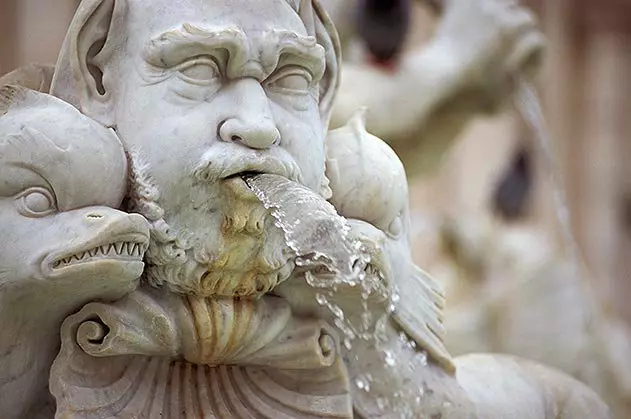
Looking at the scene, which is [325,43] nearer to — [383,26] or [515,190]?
[383,26]

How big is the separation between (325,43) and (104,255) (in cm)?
43

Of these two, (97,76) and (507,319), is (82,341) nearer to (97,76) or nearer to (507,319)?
(97,76)

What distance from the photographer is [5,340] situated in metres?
1.55

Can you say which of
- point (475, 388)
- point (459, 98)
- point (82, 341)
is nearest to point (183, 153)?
point (82, 341)

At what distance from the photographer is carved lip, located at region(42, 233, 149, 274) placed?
1.47 meters

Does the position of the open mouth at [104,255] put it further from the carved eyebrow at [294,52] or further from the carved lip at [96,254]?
the carved eyebrow at [294,52]

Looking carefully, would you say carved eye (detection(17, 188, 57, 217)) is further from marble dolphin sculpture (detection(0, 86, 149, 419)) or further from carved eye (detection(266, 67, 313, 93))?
carved eye (detection(266, 67, 313, 93))

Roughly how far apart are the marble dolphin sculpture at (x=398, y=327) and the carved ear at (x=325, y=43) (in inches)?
1.8

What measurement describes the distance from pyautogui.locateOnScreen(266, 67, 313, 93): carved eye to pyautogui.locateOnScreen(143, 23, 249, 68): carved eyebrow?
0.08m

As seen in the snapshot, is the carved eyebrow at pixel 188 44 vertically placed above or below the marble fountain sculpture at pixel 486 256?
above

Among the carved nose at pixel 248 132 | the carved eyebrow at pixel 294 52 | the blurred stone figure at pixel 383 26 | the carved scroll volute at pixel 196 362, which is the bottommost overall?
the blurred stone figure at pixel 383 26

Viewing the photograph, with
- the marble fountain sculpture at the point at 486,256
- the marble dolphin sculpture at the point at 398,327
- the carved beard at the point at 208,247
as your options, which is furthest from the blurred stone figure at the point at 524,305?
the carved beard at the point at 208,247

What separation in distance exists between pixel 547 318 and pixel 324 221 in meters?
2.87

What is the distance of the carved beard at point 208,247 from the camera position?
5.08 feet
